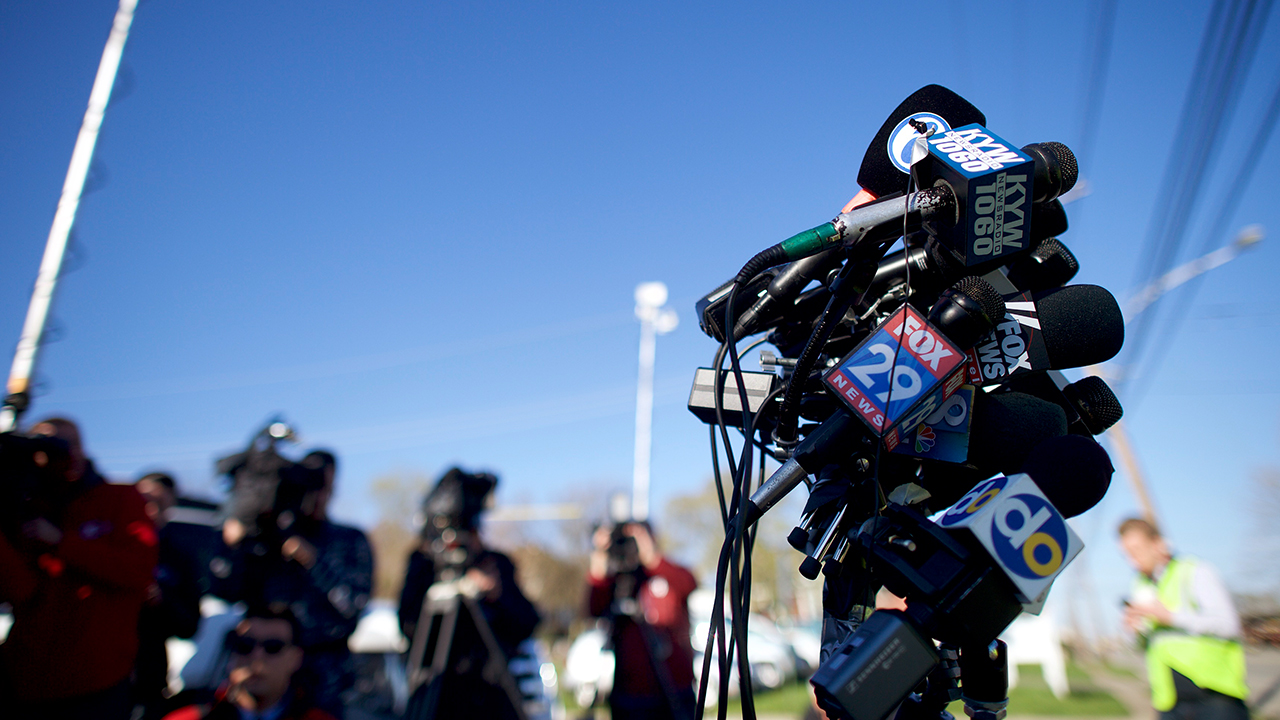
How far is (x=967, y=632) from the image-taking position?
124cm

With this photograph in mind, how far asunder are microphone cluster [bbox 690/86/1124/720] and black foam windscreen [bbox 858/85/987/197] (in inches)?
0.5

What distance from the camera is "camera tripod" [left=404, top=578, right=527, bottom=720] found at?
151 inches

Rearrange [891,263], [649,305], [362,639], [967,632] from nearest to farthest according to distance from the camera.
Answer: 1. [967,632]
2. [891,263]
3. [362,639]
4. [649,305]

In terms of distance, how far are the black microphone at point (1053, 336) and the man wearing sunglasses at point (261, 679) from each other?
3.22 m

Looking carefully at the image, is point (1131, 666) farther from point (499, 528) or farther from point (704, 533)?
point (499, 528)

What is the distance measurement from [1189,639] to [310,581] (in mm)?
4474

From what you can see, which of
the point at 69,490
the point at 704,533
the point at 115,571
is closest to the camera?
the point at 115,571

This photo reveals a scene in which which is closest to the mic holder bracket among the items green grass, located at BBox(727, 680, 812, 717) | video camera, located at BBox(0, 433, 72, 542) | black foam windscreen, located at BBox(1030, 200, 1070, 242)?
black foam windscreen, located at BBox(1030, 200, 1070, 242)

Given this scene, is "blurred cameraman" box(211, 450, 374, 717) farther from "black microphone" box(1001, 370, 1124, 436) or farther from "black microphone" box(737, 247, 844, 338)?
"black microphone" box(1001, 370, 1124, 436)

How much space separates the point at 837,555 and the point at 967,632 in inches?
10.3

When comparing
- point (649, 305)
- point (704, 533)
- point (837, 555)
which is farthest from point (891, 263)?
point (704, 533)

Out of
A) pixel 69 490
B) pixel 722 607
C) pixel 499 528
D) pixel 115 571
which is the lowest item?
pixel 499 528

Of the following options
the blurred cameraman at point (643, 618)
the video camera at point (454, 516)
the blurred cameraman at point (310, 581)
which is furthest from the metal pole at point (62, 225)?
the blurred cameraman at point (643, 618)

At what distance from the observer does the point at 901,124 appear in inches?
69.9
